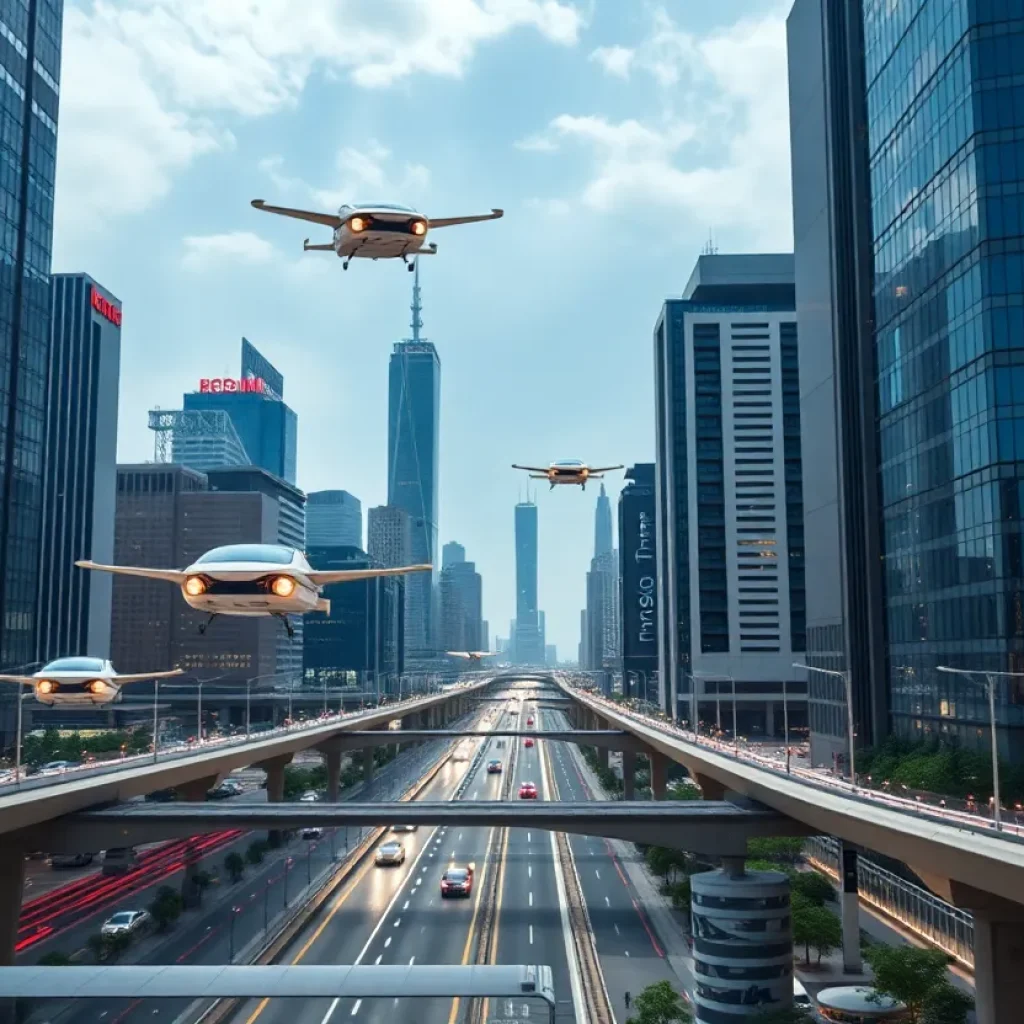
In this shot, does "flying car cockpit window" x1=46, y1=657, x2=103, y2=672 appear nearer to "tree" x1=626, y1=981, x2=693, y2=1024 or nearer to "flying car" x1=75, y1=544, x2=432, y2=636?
"flying car" x1=75, y1=544, x2=432, y2=636

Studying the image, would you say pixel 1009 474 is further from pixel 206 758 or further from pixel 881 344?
pixel 206 758

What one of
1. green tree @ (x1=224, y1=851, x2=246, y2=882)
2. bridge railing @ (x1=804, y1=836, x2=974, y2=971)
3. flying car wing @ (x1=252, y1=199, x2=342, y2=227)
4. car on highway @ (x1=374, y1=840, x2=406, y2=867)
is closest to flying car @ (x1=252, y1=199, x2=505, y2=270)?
flying car wing @ (x1=252, y1=199, x2=342, y2=227)

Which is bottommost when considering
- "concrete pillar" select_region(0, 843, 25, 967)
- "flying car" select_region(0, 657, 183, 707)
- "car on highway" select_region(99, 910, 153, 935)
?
"car on highway" select_region(99, 910, 153, 935)

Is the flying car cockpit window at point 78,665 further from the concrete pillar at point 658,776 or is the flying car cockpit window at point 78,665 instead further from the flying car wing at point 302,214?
the concrete pillar at point 658,776

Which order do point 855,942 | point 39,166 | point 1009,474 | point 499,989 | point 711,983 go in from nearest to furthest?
point 499,989 → point 711,983 → point 855,942 → point 1009,474 → point 39,166

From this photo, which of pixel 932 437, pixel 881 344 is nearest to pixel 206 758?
pixel 932 437

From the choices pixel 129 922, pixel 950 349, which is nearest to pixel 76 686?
pixel 129 922

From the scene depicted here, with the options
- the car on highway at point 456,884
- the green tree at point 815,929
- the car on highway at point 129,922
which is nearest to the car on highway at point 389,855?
the car on highway at point 456,884
